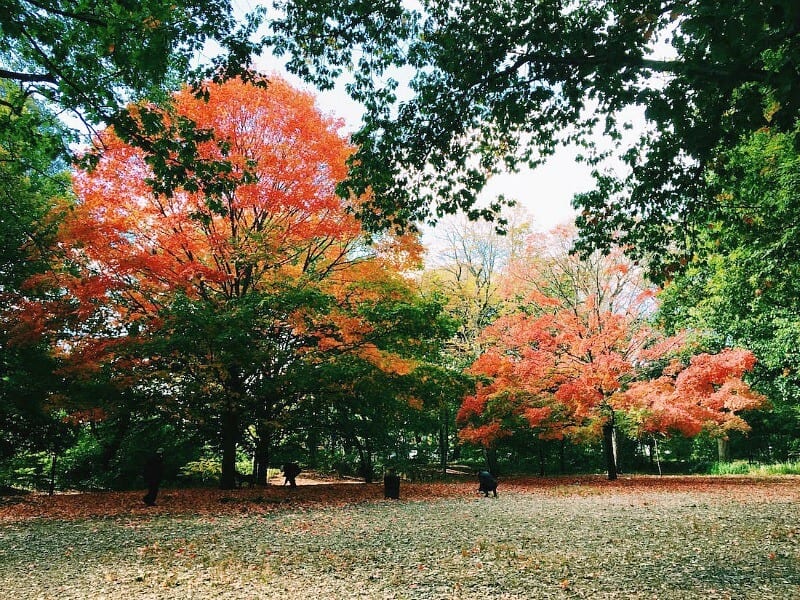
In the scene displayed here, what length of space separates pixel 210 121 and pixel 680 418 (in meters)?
16.2

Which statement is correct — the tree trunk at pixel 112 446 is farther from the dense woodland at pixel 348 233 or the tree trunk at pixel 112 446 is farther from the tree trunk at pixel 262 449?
the tree trunk at pixel 262 449

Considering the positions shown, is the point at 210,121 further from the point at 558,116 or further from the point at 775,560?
the point at 775,560

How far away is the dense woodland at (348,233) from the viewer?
5.62 m

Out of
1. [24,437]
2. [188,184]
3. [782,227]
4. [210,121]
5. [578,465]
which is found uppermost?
[210,121]

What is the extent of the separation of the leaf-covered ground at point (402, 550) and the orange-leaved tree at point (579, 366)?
207 inches

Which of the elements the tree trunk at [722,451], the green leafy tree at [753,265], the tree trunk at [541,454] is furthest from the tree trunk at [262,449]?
the tree trunk at [722,451]

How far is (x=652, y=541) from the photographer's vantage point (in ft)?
21.5

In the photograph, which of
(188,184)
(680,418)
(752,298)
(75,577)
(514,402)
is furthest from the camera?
(514,402)

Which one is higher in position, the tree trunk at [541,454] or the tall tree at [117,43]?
the tall tree at [117,43]

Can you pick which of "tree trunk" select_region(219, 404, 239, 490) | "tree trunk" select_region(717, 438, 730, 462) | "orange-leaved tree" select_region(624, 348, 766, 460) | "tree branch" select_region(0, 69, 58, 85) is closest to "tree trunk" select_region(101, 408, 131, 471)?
"tree trunk" select_region(219, 404, 239, 490)

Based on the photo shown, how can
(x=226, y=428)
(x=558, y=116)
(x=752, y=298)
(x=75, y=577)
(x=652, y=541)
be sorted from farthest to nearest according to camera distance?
(x=752, y=298) < (x=226, y=428) < (x=558, y=116) < (x=652, y=541) < (x=75, y=577)

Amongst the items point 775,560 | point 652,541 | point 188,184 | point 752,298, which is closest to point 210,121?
point 188,184

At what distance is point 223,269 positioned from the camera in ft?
41.7

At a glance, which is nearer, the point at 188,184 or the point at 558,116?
the point at 188,184
